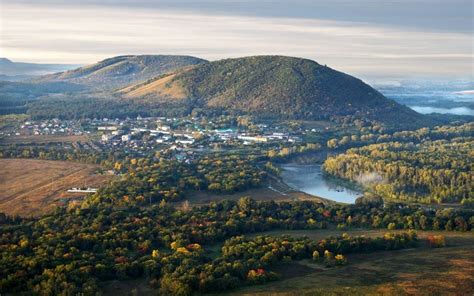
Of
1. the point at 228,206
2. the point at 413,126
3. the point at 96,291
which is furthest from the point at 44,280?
the point at 413,126

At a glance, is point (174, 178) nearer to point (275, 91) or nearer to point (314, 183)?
point (314, 183)


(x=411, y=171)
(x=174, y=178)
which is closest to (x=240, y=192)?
(x=174, y=178)

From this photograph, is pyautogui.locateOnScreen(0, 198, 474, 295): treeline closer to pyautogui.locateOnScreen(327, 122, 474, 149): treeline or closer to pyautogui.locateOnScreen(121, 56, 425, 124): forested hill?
pyautogui.locateOnScreen(327, 122, 474, 149): treeline

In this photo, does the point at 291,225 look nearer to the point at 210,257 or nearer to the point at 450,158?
the point at 210,257

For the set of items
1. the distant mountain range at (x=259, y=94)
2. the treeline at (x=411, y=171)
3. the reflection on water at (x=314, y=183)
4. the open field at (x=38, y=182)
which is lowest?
the open field at (x=38, y=182)

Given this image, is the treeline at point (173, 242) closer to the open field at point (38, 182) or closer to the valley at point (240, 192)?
the valley at point (240, 192)

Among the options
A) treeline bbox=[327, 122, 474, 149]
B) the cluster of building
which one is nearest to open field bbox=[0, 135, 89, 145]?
the cluster of building

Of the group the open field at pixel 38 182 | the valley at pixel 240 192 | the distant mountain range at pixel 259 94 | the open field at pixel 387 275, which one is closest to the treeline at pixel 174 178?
the valley at pixel 240 192
